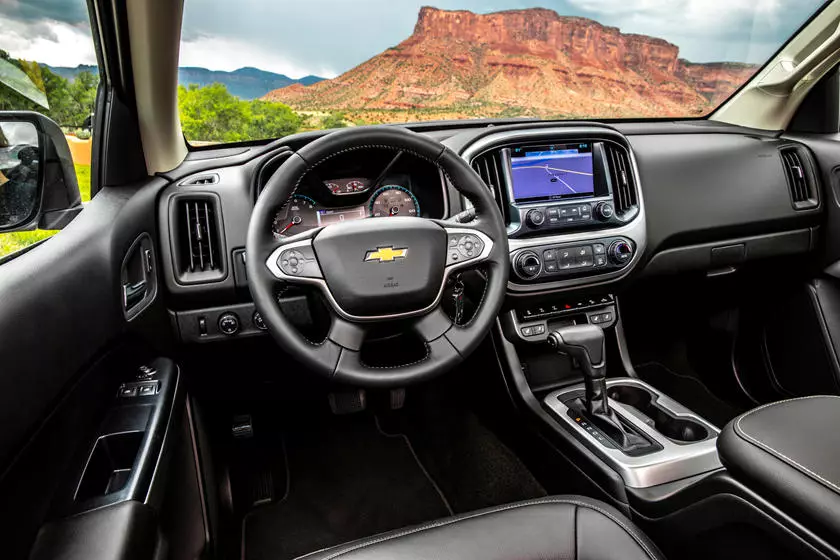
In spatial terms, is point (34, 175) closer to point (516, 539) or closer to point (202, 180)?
point (202, 180)

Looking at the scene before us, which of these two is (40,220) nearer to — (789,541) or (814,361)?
(789,541)

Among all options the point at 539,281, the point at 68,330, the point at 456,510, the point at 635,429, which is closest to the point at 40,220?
the point at 68,330

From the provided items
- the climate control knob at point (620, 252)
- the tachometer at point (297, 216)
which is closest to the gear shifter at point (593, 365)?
the climate control knob at point (620, 252)

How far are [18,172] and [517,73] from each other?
1.71 metres

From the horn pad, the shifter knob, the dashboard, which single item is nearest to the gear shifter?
the shifter knob

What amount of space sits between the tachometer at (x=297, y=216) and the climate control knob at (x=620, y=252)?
1059 millimetres

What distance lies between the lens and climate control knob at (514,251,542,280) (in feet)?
6.56

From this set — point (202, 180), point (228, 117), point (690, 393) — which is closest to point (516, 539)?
point (202, 180)

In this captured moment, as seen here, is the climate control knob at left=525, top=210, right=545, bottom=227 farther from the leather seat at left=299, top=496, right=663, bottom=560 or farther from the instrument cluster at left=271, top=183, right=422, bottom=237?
the leather seat at left=299, top=496, right=663, bottom=560

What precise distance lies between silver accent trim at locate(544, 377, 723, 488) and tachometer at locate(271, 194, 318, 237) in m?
1.11

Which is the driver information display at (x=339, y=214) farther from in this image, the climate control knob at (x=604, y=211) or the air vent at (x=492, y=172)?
the climate control knob at (x=604, y=211)

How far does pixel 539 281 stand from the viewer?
206 centimetres

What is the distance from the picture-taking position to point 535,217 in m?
2.01

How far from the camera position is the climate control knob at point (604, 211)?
211 cm
